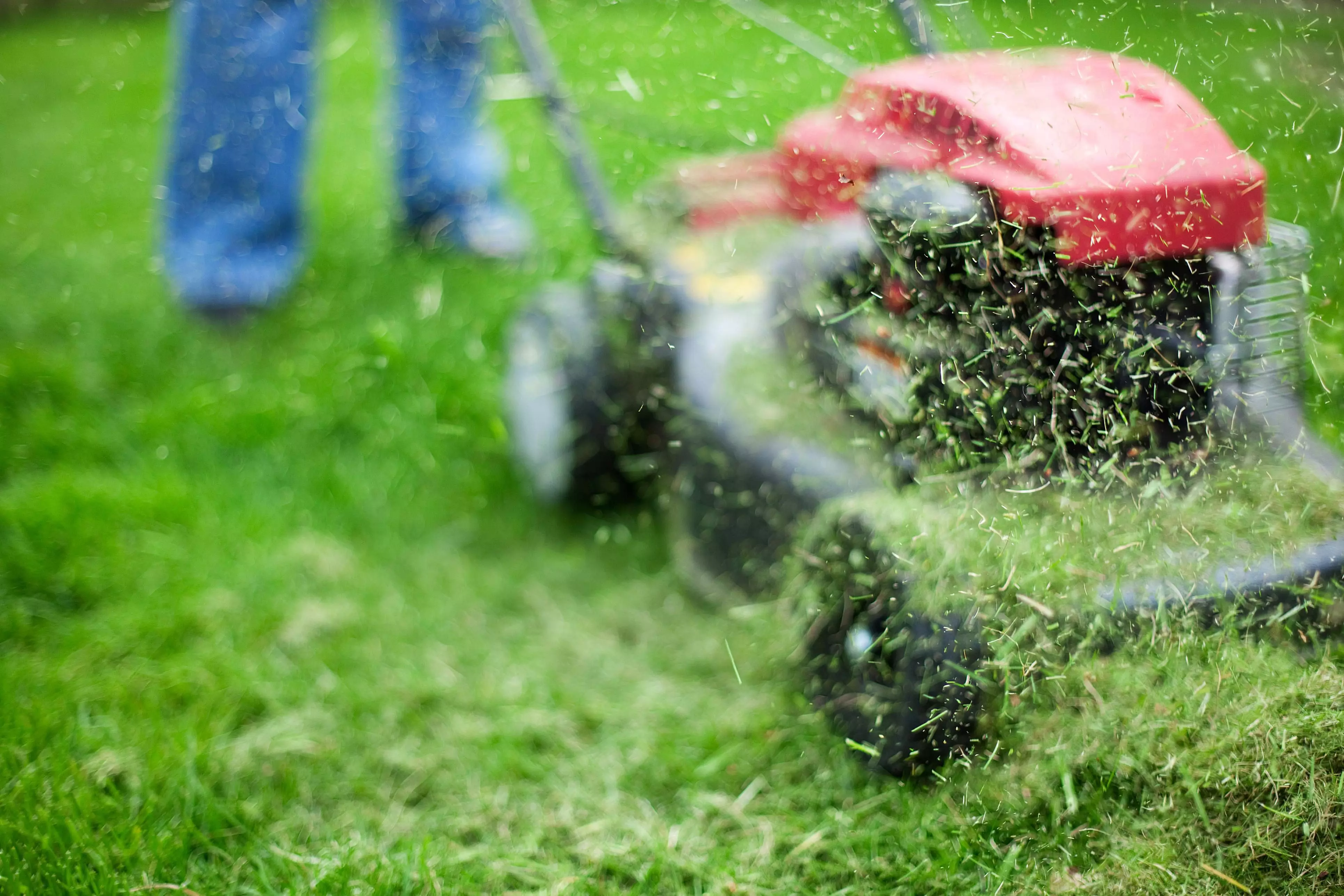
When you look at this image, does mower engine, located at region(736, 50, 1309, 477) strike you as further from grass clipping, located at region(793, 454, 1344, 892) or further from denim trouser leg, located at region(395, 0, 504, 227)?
denim trouser leg, located at region(395, 0, 504, 227)

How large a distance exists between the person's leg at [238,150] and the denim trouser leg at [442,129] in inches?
9.6

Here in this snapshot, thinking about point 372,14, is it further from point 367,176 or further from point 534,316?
point 534,316

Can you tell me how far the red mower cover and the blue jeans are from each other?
1204mm

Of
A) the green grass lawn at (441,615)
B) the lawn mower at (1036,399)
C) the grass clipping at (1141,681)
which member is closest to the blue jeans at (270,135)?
the green grass lawn at (441,615)

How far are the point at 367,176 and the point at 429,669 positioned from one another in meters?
1.85

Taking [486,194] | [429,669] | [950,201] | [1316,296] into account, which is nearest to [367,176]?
[486,194]

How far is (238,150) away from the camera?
1.88m

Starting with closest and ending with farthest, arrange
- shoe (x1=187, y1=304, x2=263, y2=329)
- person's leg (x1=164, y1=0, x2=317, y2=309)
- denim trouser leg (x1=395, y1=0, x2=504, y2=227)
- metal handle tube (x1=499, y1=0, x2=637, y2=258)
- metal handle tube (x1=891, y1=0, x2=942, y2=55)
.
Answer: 1. metal handle tube (x1=891, y1=0, x2=942, y2=55)
2. metal handle tube (x1=499, y1=0, x2=637, y2=258)
3. person's leg (x1=164, y1=0, x2=317, y2=309)
4. shoe (x1=187, y1=304, x2=263, y2=329)
5. denim trouser leg (x1=395, y1=0, x2=504, y2=227)

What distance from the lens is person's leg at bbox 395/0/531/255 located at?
2049mm

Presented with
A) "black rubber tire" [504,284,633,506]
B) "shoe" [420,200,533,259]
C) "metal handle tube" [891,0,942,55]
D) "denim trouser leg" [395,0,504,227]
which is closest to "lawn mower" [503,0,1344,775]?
"metal handle tube" [891,0,942,55]

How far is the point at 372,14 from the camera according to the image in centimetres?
383

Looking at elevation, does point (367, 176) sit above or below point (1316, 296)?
below

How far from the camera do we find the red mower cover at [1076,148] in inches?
31.8

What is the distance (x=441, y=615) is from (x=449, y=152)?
1144mm
